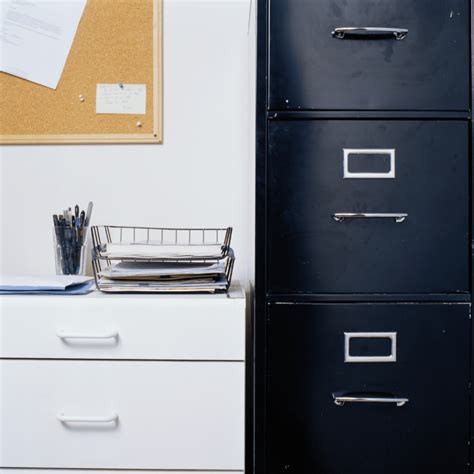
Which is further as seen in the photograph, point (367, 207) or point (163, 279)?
point (163, 279)

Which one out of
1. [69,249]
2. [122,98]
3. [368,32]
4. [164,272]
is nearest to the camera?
[368,32]

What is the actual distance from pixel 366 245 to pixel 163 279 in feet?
1.33

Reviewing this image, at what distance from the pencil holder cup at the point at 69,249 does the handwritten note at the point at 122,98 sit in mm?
356

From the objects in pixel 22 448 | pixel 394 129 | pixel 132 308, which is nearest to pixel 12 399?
pixel 22 448

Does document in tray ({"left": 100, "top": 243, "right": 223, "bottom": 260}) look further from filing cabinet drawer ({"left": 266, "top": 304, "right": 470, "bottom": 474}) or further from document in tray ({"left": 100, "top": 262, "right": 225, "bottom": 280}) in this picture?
filing cabinet drawer ({"left": 266, "top": 304, "right": 470, "bottom": 474})

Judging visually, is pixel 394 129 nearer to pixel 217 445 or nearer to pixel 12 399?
pixel 217 445

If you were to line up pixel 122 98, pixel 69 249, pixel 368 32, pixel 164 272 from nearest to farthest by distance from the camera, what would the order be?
pixel 368 32 < pixel 164 272 < pixel 69 249 < pixel 122 98

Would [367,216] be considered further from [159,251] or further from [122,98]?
[122,98]

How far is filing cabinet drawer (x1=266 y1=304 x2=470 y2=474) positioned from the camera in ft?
2.66

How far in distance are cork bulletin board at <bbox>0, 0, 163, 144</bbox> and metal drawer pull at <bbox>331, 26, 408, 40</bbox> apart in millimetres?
597

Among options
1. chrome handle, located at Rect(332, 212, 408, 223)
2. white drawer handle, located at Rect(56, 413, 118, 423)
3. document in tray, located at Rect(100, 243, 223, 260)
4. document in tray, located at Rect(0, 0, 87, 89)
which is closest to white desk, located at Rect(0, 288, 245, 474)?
white drawer handle, located at Rect(56, 413, 118, 423)

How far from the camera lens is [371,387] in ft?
2.67

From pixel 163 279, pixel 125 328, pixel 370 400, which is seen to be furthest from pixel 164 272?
pixel 370 400

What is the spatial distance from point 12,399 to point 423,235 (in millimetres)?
813
